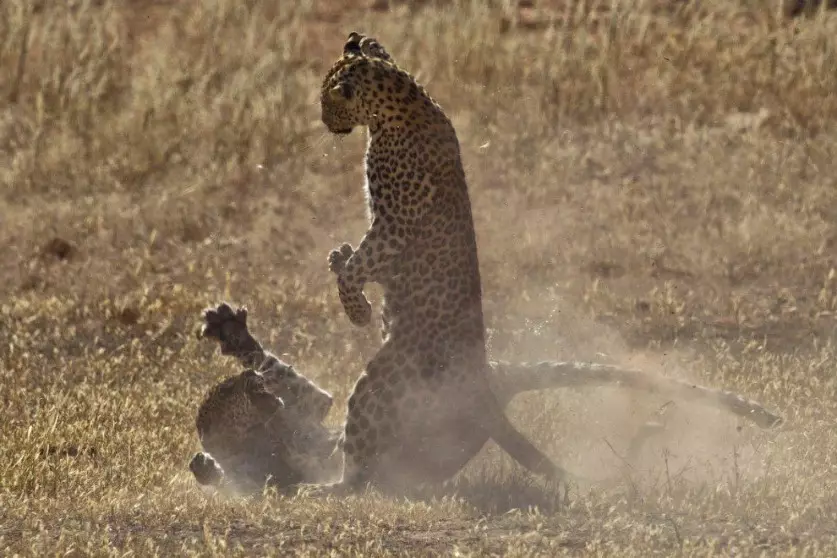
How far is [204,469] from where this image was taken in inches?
297

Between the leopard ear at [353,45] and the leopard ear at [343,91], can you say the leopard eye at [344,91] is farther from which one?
the leopard ear at [353,45]

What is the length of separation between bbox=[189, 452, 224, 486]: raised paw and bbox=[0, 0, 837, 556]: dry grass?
0.63 ft

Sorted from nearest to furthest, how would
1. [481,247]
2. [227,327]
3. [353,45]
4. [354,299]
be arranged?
[354,299], [353,45], [227,327], [481,247]

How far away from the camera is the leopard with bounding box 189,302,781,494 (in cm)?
759

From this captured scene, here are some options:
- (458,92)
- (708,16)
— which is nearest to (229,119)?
(458,92)

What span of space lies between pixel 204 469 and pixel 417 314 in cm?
A: 123

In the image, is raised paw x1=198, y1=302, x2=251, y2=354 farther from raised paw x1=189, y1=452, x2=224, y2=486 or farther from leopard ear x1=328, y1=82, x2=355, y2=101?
leopard ear x1=328, y1=82, x2=355, y2=101

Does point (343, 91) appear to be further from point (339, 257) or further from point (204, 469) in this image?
point (204, 469)

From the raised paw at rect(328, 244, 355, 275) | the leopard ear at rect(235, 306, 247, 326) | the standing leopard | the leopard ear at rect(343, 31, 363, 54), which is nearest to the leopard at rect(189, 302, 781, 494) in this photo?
the leopard ear at rect(235, 306, 247, 326)

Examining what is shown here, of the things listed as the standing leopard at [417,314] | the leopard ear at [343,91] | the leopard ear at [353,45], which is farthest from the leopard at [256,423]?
the leopard ear at [353,45]

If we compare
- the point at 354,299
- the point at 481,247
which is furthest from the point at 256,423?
the point at 481,247

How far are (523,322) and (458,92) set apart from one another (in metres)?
4.17

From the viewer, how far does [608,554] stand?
5.96 meters

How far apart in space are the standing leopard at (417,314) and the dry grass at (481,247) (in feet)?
A: 1.03
